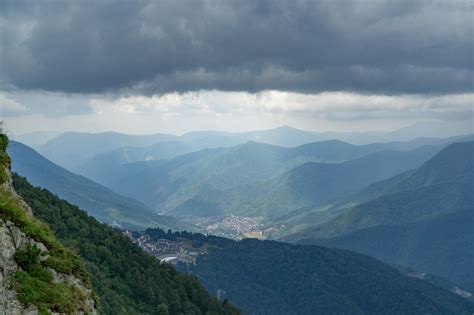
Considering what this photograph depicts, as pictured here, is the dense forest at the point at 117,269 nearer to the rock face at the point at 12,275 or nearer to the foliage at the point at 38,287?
the rock face at the point at 12,275

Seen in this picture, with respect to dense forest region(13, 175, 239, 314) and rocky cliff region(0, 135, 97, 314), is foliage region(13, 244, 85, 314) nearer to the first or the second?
rocky cliff region(0, 135, 97, 314)

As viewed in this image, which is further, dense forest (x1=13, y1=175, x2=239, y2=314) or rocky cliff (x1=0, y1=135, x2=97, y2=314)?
dense forest (x1=13, y1=175, x2=239, y2=314)

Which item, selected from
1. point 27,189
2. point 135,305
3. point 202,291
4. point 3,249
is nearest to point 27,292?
point 3,249

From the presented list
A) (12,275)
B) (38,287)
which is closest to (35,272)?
(38,287)

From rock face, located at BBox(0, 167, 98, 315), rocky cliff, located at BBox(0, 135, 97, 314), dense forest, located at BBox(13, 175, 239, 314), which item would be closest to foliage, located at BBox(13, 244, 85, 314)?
rocky cliff, located at BBox(0, 135, 97, 314)

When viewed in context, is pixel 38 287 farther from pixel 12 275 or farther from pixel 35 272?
pixel 12 275

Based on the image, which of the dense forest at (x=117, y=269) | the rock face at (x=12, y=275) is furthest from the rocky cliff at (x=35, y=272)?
the dense forest at (x=117, y=269)
